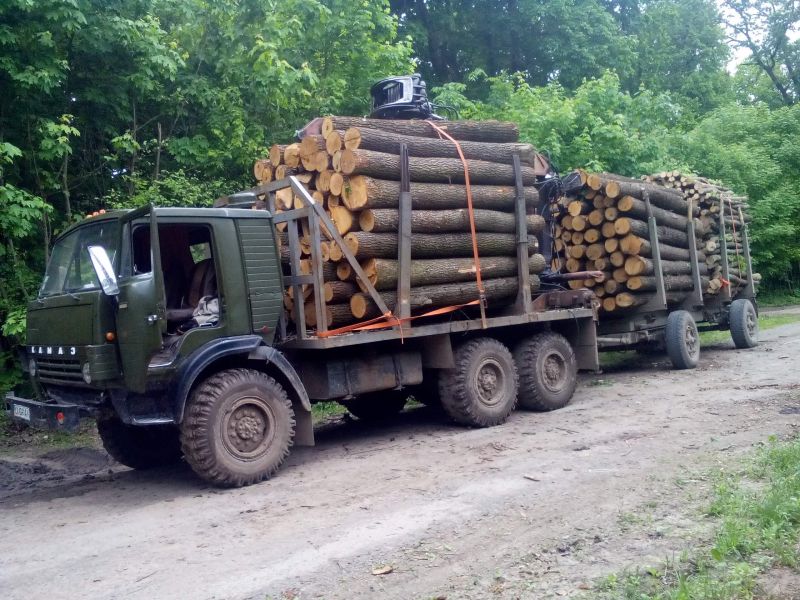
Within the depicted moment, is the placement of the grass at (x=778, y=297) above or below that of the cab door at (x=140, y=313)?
below

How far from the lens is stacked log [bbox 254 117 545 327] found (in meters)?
8.09

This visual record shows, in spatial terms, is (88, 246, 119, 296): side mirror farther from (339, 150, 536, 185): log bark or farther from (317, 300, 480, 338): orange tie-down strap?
(339, 150, 536, 185): log bark

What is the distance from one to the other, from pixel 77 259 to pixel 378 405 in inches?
174

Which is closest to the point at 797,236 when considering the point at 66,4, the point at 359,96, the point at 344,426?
the point at 359,96

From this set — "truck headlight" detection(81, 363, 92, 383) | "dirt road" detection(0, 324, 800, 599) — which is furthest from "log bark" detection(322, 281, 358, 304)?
"truck headlight" detection(81, 363, 92, 383)

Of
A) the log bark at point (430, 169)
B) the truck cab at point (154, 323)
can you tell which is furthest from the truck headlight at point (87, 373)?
the log bark at point (430, 169)

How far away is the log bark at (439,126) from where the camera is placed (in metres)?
8.49

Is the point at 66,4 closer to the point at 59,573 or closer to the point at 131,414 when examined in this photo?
the point at 131,414

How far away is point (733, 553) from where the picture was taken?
448cm

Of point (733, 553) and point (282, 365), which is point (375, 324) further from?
point (733, 553)

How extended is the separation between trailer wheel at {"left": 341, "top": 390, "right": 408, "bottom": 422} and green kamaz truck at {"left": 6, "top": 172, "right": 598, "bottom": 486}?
131 centimetres

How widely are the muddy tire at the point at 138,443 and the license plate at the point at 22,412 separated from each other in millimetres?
728

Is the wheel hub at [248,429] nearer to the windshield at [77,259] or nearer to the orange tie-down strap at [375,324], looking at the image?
the orange tie-down strap at [375,324]

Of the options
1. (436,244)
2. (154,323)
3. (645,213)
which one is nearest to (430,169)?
(436,244)
